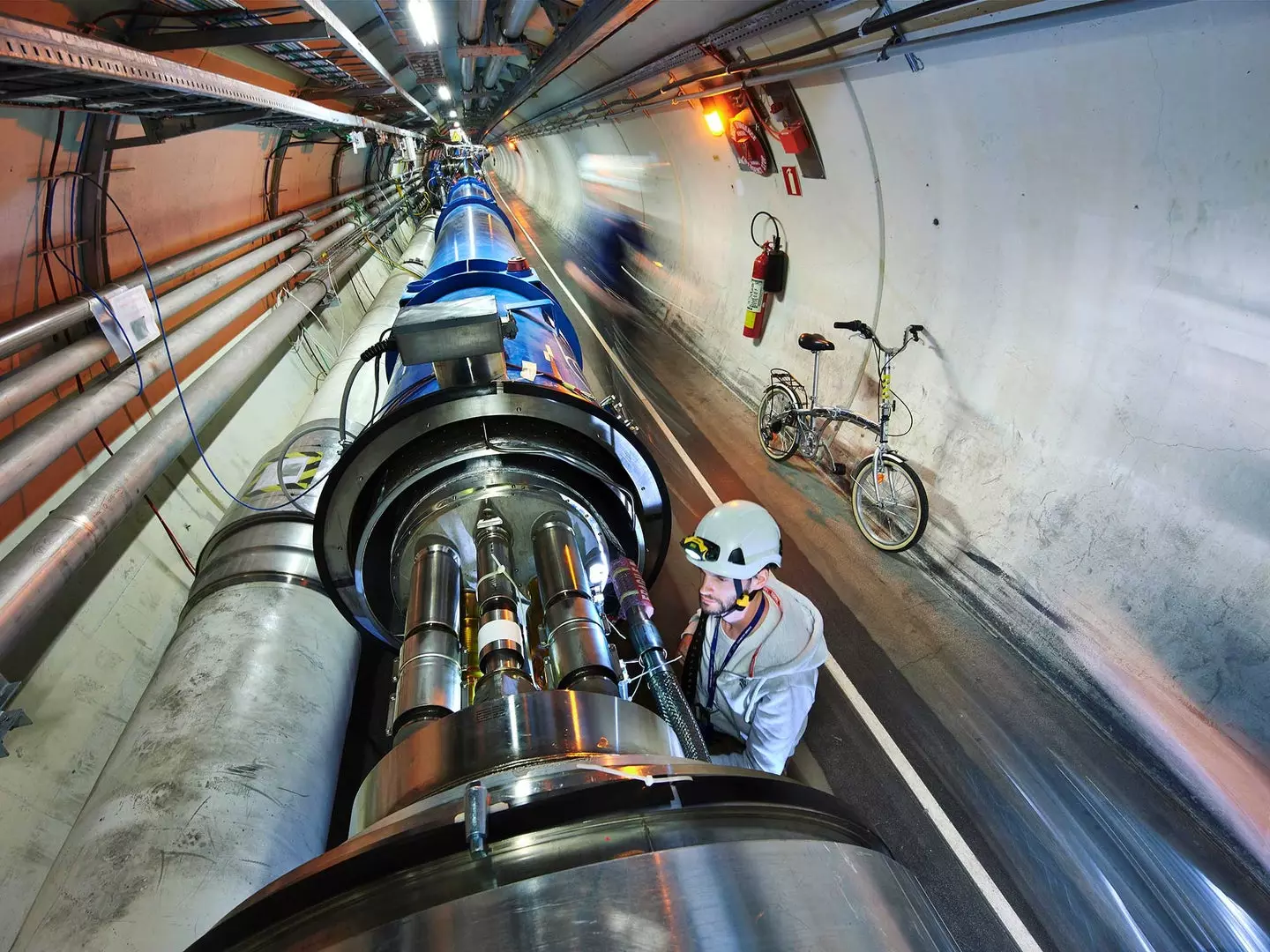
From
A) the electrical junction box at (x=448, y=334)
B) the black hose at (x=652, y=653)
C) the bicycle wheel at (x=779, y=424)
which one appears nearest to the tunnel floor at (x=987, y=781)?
the bicycle wheel at (x=779, y=424)

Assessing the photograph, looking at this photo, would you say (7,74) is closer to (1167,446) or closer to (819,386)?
(1167,446)

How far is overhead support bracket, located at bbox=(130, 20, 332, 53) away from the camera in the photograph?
3084mm

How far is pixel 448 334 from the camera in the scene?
6.66 feet

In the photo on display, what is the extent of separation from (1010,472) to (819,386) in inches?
87.4

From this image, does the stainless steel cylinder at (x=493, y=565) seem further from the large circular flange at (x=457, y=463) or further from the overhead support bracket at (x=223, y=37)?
the overhead support bracket at (x=223, y=37)

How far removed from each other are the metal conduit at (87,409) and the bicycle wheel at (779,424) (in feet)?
14.0

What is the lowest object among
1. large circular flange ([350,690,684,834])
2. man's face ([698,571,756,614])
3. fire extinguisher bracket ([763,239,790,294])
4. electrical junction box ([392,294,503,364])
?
large circular flange ([350,690,684,834])

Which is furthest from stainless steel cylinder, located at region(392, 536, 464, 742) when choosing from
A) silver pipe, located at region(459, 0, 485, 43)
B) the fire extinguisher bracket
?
silver pipe, located at region(459, 0, 485, 43)

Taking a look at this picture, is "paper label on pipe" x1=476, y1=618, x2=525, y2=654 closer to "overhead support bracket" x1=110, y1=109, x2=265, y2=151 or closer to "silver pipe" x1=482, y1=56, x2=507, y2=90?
"overhead support bracket" x1=110, y1=109, x2=265, y2=151

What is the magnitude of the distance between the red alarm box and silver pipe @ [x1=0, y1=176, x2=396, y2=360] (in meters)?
4.34

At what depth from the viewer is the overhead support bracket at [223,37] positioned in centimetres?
308

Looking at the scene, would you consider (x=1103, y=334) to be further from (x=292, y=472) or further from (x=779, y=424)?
(x=292, y=472)

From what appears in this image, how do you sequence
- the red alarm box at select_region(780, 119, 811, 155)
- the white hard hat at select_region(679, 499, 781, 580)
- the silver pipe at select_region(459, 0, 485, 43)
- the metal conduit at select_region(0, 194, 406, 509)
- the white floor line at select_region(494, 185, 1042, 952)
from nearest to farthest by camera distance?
the metal conduit at select_region(0, 194, 406, 509) → the white hard hat at select_region(679, 499, 781, 580) → the white floor line at select_region(494, 185, 1042, 952) → the red alarm box at select_region(780, 119, 811, 155) → the silver pipe at select_region(459, 0, 485, 43)

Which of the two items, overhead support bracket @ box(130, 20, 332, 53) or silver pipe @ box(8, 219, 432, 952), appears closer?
silver pipe @ box(8, 219, 432, 952)
